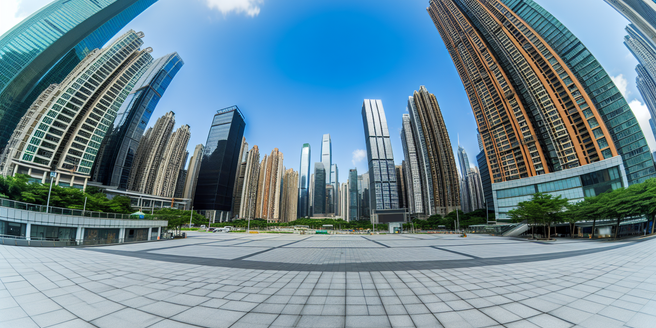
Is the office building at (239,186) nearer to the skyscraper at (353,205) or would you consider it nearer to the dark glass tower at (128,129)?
the dark glass tower at (128,129)

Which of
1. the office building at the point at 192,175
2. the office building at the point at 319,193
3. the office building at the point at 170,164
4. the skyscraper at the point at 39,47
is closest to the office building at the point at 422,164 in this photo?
the office building at the point at 319,193

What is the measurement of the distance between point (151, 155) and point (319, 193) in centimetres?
12276

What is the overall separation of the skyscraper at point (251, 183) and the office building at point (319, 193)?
6360cm

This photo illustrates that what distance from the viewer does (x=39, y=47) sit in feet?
121

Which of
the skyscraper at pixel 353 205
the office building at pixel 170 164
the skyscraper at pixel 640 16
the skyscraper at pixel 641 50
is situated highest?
the office building at pixel 170 164

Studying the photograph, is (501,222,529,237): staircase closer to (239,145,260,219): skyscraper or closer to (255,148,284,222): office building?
(255,148,284,222): office building

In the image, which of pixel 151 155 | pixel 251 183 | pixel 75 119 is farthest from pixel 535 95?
pixel 151 155

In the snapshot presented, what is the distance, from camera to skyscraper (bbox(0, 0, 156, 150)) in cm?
3338

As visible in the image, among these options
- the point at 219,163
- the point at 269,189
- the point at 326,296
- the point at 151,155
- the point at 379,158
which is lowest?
the point at 326,296

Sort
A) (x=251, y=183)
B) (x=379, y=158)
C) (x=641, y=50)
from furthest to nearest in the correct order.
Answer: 1. (x=251, y=183)
2. (x=379, y=158)
3. (x=641, y=50)

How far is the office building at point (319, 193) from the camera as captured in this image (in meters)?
179

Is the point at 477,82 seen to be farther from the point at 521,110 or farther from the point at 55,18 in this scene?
the point at 55,18

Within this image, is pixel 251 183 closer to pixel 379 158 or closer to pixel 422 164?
pixel 379 158

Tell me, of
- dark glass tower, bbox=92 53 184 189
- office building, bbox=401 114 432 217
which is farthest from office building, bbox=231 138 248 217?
office building, bbox=401 114 432 217
